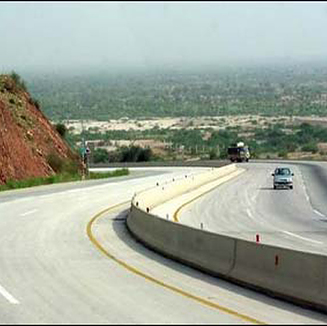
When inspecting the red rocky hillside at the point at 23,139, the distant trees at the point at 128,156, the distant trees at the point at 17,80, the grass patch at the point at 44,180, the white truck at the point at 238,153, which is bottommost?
the distant trees at the point at 128,156

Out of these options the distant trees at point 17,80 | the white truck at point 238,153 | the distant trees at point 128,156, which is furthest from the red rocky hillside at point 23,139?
the distant trees at point 128,156

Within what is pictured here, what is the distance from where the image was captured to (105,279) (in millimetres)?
19219

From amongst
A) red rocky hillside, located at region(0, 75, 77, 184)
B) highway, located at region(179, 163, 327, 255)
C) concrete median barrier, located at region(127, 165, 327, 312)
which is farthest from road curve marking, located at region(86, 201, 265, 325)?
red rocky hillside, located at region(0, 75, 77, 184)

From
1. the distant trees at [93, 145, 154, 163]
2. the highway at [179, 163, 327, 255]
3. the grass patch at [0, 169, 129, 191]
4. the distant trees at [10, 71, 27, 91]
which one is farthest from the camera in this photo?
the distant trees at [93, 145, 154, 163]

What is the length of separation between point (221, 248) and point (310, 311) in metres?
4.49

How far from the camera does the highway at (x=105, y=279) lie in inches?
580

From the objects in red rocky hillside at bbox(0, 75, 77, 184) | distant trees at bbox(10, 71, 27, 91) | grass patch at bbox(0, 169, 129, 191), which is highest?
distant trees at bbox(10, 71, 27, 91)

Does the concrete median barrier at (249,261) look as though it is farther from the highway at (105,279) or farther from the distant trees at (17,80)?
the distant trees at (17,80)

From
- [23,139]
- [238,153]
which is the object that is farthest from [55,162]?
[238,153]

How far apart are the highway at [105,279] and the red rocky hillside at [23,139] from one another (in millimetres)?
20067

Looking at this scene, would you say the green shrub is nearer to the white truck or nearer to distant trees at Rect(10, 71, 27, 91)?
distant trees at Rect(10, 71, 27, 91)

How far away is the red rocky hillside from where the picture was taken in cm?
6094

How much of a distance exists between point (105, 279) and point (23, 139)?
1888 inches

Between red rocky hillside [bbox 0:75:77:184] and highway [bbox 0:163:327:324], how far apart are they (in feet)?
65.8
